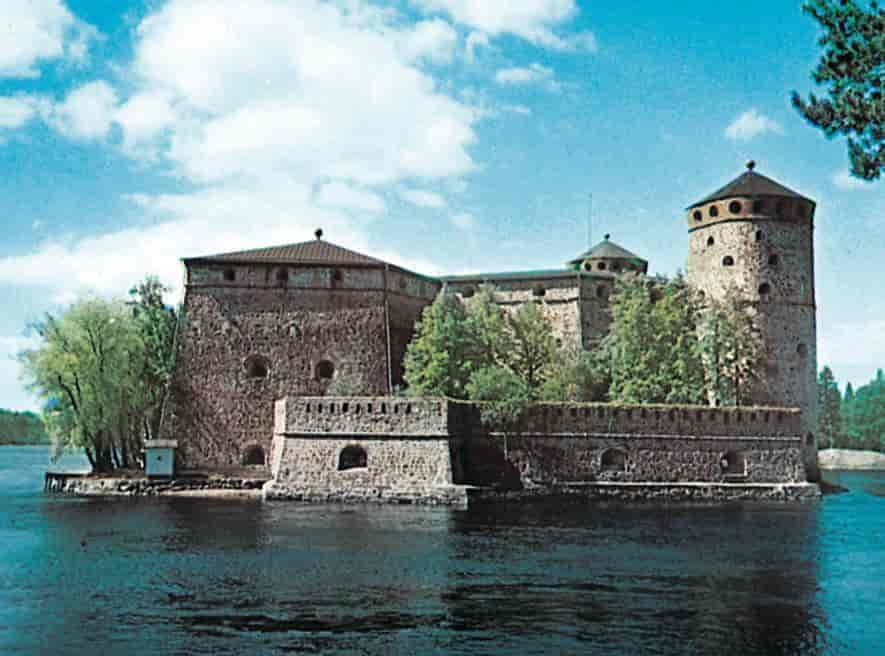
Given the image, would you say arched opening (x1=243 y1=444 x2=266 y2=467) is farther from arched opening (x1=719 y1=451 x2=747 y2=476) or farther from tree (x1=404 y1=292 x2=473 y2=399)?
arched opening (x1=719 y1=451 x2=747 y2=476)

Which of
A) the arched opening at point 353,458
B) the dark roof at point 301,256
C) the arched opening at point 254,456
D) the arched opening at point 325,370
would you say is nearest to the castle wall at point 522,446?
the arched opening at point 353,458

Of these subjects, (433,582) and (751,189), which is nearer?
(433,582)

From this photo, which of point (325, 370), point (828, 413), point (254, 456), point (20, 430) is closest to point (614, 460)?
point (325, 370)

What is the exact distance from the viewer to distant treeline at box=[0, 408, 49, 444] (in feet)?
375

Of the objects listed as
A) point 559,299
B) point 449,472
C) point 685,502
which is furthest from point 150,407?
point 685,502

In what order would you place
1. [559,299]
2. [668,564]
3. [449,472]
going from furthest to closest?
[559,299] → [449,472] → [668,564]

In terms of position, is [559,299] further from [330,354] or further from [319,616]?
[319,616]

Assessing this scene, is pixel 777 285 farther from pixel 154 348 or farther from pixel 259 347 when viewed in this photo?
pixel 154 348

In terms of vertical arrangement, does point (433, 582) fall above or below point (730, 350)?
below

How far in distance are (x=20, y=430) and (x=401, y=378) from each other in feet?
322

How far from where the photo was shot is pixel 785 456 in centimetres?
3102

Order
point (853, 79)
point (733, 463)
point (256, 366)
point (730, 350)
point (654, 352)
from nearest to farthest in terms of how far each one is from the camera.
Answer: point (853, 79), point (733, 463), point (256, 366), point (730, 350), point (654, 352)

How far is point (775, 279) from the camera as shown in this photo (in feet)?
112

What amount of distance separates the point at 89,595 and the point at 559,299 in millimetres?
25627
